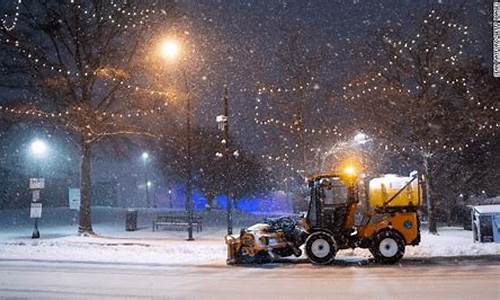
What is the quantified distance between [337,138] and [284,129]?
3.16m

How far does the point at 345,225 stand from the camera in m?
17.1

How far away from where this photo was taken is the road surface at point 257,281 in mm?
11031

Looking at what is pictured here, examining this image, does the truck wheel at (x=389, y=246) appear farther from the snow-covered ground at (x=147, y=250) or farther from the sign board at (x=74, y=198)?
the sign board at (x=74, y=198)

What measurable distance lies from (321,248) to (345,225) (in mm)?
1074

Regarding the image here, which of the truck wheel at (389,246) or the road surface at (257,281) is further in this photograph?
the truck wheel at (389,246)

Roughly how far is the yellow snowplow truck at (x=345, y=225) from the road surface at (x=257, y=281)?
0.62 m

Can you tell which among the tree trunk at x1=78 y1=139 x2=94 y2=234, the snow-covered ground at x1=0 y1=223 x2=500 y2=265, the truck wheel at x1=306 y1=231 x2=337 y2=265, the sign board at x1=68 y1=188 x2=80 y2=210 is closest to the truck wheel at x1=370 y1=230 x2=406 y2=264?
the truck wheel at x1=306 y1=231 x2=337 y2=265

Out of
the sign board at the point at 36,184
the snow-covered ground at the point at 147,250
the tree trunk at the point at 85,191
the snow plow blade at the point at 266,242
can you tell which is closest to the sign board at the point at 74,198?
the tree trunk at the point at 85,191

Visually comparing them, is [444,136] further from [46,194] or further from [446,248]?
[46,194]

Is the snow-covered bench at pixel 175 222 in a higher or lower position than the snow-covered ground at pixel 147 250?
higher

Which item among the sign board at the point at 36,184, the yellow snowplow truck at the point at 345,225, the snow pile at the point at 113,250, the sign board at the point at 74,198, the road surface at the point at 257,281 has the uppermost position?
the sign board at the point at 36,184

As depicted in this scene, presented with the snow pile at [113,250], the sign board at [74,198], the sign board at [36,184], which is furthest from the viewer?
the sign board at [74,198]

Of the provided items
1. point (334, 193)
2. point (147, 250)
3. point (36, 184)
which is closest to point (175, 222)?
point (36, 184)

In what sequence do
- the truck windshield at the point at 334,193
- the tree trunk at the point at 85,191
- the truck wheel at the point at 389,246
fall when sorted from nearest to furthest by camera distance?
1. the truck wheel at the point at 389,246
2. the truck windshield at the point at 334,193
3. the tree trunk at the point at 85,191
